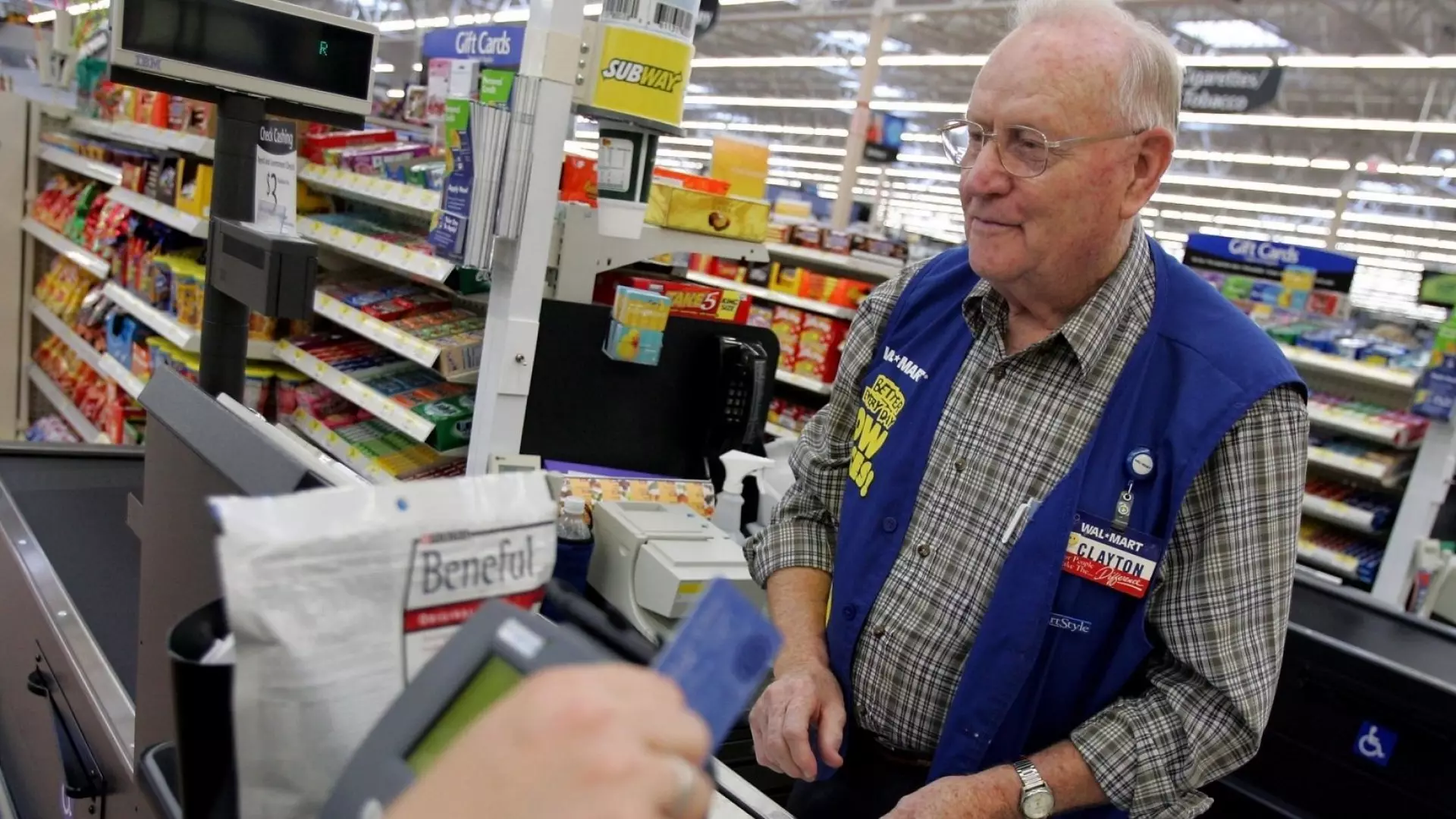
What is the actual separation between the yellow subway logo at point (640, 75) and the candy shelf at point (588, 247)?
1.38 feet

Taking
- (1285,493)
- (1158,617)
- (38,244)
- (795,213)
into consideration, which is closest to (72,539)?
(1158,617)

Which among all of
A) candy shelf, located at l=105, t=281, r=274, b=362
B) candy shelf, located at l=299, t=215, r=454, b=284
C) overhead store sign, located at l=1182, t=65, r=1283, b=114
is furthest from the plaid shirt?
overhead store sign, located at l=1182, t=65, r=1283, b=114

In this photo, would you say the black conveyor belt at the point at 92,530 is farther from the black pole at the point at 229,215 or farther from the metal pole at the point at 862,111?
the metal pole at the point at 862,111

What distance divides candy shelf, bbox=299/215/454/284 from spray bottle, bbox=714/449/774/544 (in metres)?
0.91

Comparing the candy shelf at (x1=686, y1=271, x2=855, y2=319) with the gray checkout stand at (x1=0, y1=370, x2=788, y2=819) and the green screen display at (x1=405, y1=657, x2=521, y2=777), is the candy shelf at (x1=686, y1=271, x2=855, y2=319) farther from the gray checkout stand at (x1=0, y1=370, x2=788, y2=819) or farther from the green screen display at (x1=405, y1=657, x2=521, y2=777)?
the green screen display at (x1=405, y1=657, x2=521, y2=777)

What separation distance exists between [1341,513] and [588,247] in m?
4.37

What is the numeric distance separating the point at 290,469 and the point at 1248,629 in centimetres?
110

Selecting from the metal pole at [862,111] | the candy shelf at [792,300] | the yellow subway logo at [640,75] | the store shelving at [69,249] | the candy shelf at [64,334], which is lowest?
the candy shelf at [64,334]

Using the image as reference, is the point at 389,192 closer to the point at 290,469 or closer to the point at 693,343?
the point at 693,343

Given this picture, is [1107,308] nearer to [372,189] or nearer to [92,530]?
[92,530]

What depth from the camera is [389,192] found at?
2.99 m

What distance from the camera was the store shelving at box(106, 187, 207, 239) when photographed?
3.58 m

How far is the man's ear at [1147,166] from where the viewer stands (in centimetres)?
130

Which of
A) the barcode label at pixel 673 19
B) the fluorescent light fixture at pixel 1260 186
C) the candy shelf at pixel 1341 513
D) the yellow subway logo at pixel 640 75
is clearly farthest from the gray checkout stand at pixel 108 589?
the fluorescent light fixture at pixel 1260 186
